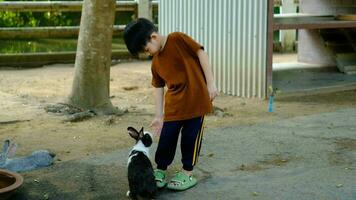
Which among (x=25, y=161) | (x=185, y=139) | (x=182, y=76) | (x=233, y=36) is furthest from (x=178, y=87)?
(x=233, y=36)

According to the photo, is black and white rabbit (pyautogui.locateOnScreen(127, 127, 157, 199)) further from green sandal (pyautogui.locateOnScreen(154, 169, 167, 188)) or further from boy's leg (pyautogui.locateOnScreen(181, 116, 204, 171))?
boy's leg (pyautogui.locateOnScreen(181, 116, 204, 171))

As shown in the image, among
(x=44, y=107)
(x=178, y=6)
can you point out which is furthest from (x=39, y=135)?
(x=178, y=6)

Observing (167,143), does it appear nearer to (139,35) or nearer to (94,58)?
(139,35)

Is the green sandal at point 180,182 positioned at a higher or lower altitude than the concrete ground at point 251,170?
higher

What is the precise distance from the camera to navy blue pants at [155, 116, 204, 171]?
4.65 meters

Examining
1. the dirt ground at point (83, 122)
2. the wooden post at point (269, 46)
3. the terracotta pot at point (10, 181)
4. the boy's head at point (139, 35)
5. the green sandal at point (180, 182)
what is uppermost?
the boy's head at point (139, 35)

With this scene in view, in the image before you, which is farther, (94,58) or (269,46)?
(269,46)

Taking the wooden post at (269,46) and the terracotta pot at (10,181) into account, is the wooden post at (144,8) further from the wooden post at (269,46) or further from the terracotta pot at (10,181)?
the terracotta pot at (10,181)

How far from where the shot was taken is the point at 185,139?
4688mm

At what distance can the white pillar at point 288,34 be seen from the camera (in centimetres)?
1476

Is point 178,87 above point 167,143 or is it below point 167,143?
above

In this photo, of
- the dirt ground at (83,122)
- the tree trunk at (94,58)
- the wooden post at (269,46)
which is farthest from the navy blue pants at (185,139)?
the wooden post at (269,46)

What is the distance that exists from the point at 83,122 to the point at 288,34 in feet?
28.9

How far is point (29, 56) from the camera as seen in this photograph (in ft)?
41.0
